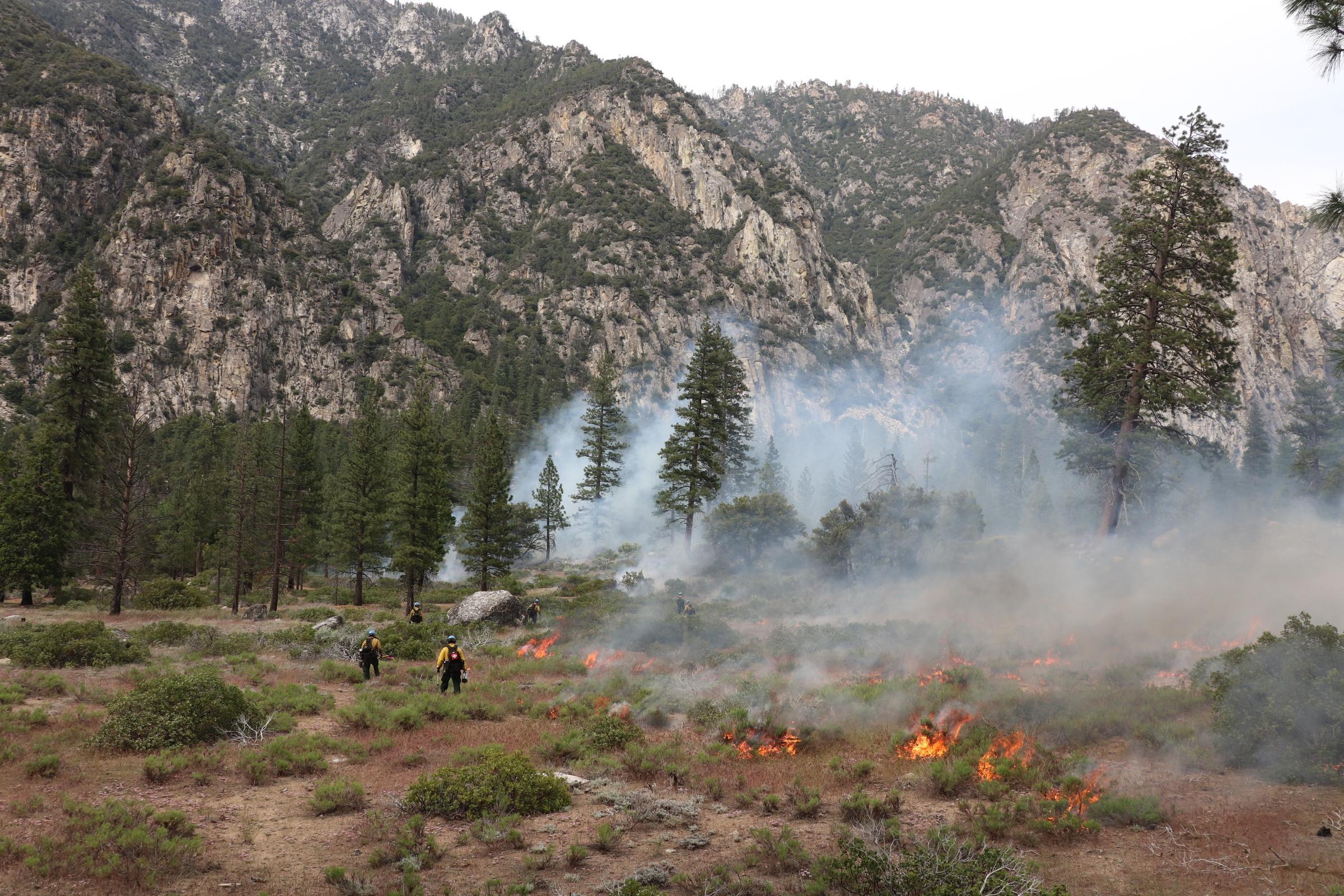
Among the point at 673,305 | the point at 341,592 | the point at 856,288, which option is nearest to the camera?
the point at 341,592

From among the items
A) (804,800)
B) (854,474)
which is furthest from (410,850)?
(854,474)

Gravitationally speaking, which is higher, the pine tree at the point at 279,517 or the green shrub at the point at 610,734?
the pine tree at the point at 279,517

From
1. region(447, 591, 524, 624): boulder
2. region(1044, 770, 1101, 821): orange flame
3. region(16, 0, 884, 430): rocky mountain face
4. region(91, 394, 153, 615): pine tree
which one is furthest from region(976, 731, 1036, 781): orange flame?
region(16, 0, 884, 430): rocky mountain face

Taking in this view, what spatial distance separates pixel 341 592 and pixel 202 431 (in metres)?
41.3

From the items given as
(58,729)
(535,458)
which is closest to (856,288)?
(535,458)

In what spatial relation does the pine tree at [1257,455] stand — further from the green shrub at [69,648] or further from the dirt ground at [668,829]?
the green shrub at [69,648]

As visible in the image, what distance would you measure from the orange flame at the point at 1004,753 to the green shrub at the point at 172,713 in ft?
46.4

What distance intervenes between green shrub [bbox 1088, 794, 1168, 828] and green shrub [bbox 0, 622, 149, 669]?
23493 millimetres

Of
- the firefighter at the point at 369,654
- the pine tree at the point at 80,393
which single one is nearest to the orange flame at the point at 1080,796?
the firefighter at the point at 369,654

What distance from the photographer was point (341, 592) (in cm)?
4194

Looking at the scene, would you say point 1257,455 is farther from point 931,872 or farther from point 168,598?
point 168,598

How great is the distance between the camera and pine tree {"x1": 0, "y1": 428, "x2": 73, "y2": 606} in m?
28.9

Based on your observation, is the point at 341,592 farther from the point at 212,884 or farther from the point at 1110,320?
the point at 1110,320

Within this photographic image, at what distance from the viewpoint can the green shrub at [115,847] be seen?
7.82 meters
